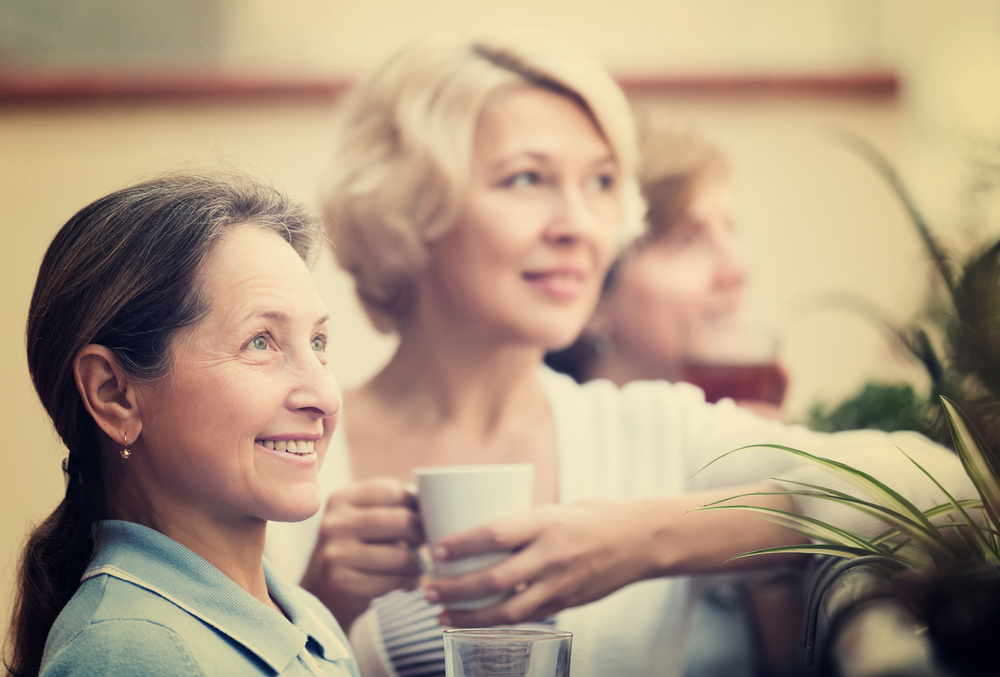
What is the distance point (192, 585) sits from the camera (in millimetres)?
516

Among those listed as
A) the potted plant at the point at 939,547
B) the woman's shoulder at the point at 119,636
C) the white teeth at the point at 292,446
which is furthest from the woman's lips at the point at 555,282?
the woman's shoulder at the point at 119,636

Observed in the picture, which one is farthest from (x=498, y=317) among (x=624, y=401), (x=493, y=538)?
(x=493, y=538)

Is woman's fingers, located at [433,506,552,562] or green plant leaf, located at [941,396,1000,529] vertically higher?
green plant leaf, located at [941,396,1000,529]

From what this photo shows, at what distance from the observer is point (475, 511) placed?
742mm

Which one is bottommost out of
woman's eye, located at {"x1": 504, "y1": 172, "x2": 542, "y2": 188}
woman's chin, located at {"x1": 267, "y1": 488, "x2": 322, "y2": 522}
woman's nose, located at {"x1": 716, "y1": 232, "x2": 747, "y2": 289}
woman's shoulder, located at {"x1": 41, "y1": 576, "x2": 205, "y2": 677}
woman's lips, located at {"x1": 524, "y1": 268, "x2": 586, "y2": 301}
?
woman's shoulder, located at {"x1": 41, "y1": 576, "x2": 205, "y2": 677}

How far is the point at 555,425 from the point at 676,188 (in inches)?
17.1

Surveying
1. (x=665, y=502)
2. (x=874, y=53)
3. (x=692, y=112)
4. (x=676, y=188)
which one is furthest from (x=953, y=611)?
(x=874, y=53)

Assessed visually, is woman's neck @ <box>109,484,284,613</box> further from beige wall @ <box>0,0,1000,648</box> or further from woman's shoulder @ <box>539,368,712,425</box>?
beige wall @ <box>0,0,1000,648</box>

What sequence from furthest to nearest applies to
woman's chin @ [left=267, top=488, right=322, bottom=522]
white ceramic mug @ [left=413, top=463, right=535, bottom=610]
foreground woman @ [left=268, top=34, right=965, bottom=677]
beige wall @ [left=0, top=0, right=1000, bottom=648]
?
1. beige wall @ [left=0, top=0, right=1000, bottom=648]
2. foreground woman @ [left=268, top=34, right=965, bottom=677]
3. white ceramic mug @ [left=413, top=463, right=535, bottom=610]
4. woman's chin @ [left=267, top=488, right=322, bottom=522]

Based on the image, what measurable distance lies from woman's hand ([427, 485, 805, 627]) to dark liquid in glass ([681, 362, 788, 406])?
278mm

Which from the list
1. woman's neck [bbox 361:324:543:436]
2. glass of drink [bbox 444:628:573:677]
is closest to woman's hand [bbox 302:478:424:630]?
woman's neck [bbox 361:324:543:436]

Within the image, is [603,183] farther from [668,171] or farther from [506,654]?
[506,654]

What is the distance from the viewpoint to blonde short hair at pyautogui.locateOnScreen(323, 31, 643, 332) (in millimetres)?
960

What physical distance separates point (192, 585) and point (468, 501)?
0.28m
